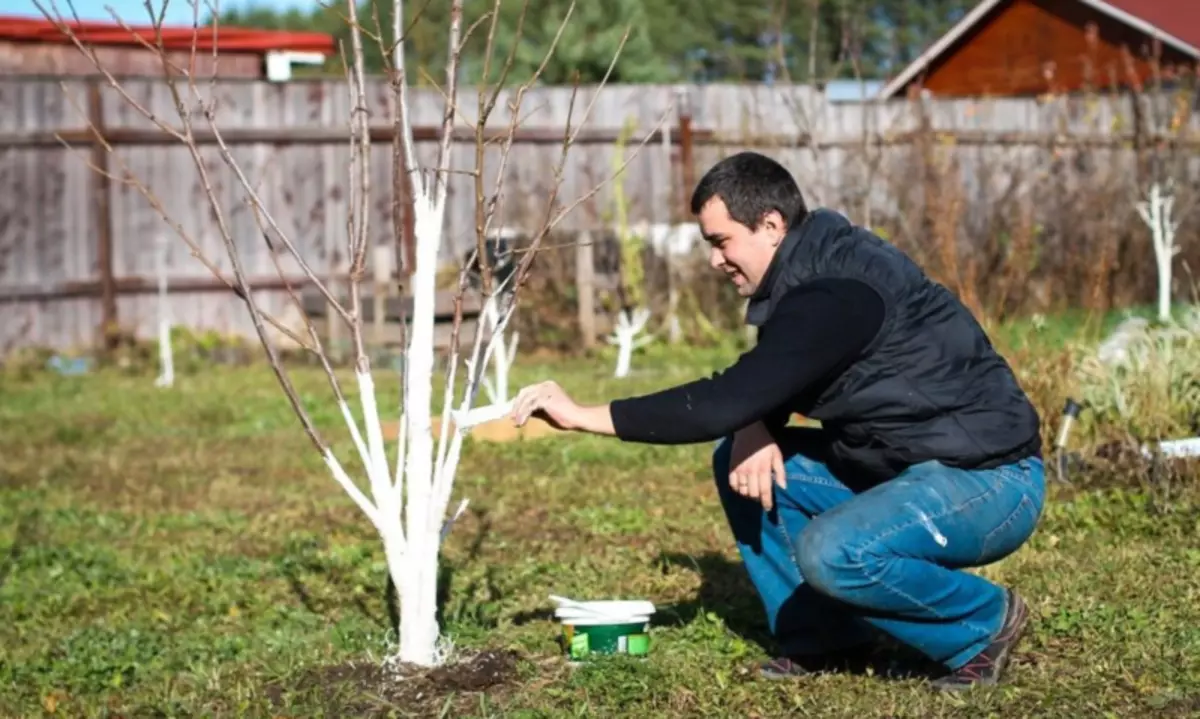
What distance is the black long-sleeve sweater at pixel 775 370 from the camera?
4129mm

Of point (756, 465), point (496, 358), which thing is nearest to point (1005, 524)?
point (756, 465)

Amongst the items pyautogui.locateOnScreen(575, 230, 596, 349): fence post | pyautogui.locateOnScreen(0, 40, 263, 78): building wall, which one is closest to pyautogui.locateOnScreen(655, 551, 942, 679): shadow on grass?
pyautogui.locateOnScreen(575, 230, 596, 349): fence post

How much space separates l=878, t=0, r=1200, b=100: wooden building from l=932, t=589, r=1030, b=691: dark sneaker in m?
21.2

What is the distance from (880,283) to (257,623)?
2599 mm

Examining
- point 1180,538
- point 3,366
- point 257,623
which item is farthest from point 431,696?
point 3,366

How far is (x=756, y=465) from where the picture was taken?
4.60 metres

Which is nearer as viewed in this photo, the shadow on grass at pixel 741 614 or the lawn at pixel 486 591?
the lawn at pixel 486 591

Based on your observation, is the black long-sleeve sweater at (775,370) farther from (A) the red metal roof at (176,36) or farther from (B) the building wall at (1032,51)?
(B) the building wall at (1032,51)

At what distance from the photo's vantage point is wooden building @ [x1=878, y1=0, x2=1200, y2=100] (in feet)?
85.2

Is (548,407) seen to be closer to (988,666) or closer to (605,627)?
(605,627)

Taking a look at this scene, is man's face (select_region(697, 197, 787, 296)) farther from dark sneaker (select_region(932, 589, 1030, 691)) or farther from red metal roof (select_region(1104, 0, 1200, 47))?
red metal roof (select_region(1104, 0, 1200, 47))

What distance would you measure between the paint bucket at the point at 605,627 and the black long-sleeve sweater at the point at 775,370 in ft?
2.34

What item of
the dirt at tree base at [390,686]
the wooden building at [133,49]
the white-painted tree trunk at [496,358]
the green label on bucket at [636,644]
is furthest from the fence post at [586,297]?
the dirt at tree base at [390,686]

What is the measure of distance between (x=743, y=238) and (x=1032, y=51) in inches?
993
